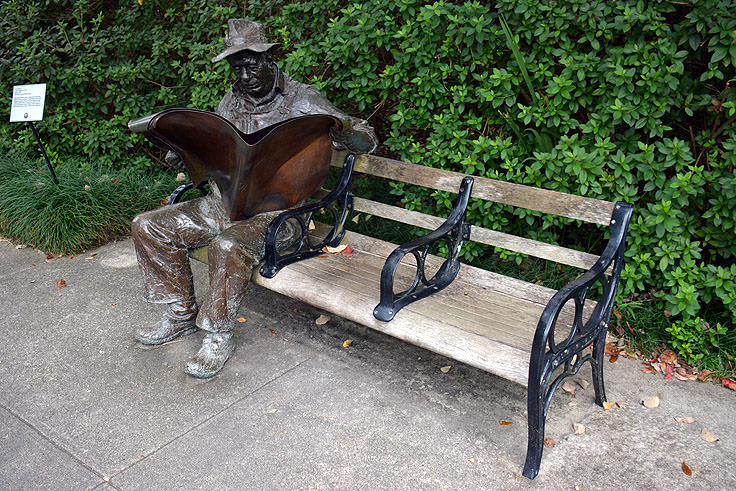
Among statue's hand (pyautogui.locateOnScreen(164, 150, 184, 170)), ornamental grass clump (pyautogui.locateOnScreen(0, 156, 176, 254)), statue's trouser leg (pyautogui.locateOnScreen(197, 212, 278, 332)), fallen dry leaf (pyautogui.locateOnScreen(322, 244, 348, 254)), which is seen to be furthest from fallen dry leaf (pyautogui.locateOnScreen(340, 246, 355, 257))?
ornamental grass clump (pyautogui.locateOnScreen(0, 156, 176, 254))

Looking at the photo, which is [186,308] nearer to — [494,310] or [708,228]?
[494,310]

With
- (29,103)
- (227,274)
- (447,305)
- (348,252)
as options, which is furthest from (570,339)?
(29,103)

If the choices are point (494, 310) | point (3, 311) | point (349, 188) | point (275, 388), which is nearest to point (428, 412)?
point (494, 310)

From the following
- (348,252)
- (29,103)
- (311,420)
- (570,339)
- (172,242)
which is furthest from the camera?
(29,103)

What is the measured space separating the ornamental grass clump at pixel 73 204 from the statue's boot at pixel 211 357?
2.21 m

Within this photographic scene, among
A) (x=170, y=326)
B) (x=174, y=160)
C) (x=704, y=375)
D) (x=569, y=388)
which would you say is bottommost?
(x=170, y=326)

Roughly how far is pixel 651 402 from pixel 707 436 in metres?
0.28

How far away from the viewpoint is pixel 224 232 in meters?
3.06

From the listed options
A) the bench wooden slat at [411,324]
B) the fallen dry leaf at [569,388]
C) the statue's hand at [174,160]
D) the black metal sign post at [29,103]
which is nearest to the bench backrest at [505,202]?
the bench wooden slat at [411,324]

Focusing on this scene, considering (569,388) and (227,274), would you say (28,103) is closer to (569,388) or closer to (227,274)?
(227,274)

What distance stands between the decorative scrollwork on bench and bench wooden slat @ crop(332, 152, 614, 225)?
0.44 ft

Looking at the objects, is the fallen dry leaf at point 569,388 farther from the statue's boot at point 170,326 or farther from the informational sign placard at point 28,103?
the informational sign placard at point 28,103

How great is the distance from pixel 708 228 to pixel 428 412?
1655 millimetres

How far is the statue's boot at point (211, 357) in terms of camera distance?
3.02 meters
